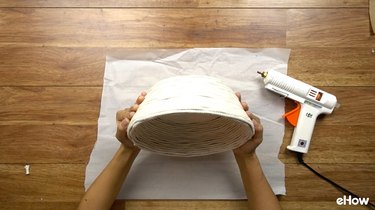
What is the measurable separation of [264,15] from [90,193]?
0.56 meters

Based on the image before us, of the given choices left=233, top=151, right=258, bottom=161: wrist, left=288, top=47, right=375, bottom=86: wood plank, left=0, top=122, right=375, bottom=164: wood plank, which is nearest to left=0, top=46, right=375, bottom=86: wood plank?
left=288, top=47, right=375, bottom=86: wood plank

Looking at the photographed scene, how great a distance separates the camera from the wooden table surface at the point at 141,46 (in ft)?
2.64

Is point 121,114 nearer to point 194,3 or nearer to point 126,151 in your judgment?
point 126,151

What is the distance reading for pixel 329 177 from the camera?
31.5 inches

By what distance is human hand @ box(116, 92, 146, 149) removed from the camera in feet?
2.21

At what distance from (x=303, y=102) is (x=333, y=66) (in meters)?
0.13

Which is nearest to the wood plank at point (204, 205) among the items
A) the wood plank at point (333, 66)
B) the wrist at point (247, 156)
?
the wrist at point (247, 156)

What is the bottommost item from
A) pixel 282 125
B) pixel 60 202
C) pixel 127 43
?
pixel 60 202

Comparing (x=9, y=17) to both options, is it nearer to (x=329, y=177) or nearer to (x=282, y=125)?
(x=282, y=125)

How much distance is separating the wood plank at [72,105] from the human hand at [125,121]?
0.09 meters

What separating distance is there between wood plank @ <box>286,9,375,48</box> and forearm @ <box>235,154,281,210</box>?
30cm

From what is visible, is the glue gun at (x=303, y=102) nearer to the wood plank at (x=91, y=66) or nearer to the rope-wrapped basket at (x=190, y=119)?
the wood plank at (x=91, y=66)

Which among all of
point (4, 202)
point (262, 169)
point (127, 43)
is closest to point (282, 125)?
point (262, 169)
